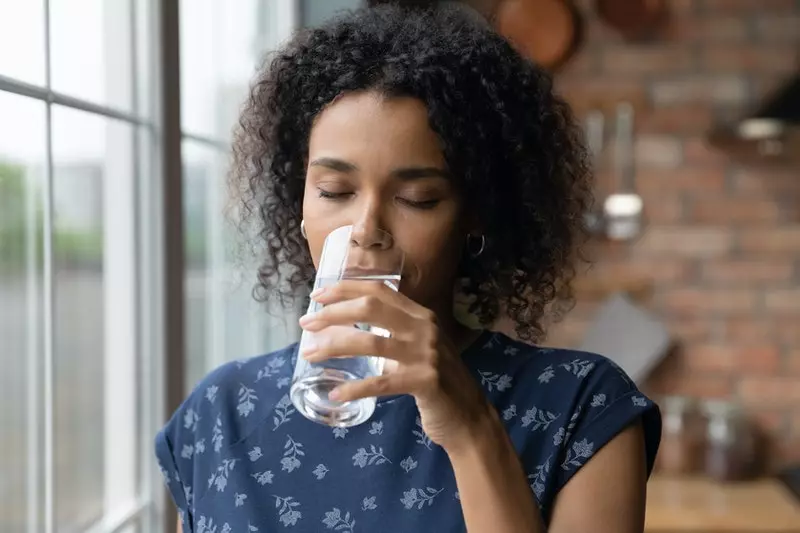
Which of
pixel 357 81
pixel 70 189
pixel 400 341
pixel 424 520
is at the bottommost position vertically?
pixel 424 520

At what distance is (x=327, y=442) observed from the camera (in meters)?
1.11

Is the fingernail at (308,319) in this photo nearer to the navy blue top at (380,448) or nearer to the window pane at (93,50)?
the navy blue top at (380,448)

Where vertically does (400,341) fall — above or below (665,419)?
above

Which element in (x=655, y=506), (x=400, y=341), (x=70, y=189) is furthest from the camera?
(x=655, y=506)

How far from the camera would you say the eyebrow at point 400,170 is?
3.14 feet

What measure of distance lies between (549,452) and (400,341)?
11.5 inches

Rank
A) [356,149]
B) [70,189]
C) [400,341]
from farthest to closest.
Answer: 1. [70,189]
2. [356,149]
3. [400,341]

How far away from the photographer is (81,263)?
4.34 feet

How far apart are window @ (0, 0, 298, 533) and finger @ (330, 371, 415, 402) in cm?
46

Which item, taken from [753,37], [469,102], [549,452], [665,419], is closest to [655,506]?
[665,419]

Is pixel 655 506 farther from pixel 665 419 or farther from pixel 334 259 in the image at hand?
pixel 334 259

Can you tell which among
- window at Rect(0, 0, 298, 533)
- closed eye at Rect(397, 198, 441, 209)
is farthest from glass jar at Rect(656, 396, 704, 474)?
closed eye at Rect(397, 198, 441, 209)

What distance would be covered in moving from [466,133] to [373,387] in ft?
1.03

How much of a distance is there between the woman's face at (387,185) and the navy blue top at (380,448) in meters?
0.17
